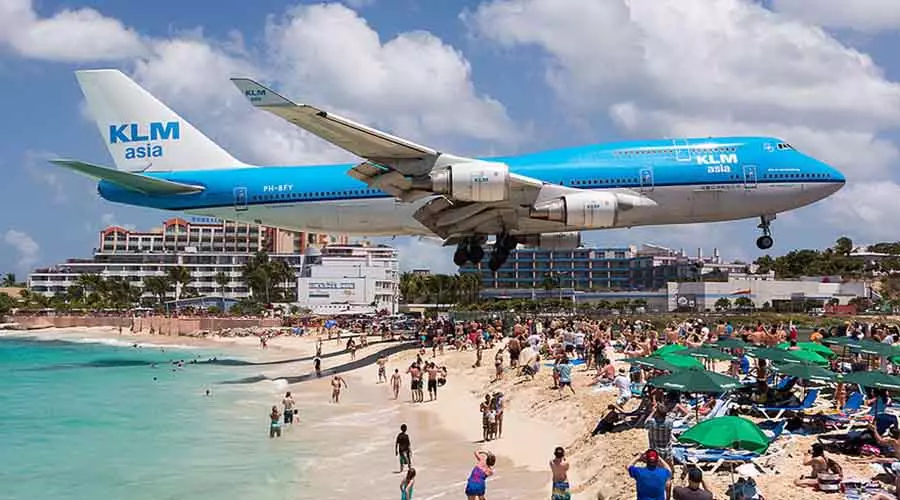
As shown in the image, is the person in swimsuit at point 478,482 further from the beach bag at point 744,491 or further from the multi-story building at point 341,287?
the multi-story building at point 341,287

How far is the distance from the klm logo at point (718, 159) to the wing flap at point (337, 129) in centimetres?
1061

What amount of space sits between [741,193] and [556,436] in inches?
594

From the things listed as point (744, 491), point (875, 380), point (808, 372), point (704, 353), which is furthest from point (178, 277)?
point (744, 491)

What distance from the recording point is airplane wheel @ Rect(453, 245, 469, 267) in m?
36.7

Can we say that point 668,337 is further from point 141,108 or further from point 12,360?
point 12,360

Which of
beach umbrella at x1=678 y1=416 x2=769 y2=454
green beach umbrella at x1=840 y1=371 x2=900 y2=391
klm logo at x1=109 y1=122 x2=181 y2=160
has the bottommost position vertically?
beach umbrella at x1=678 y1=416 x2=769 y2=454

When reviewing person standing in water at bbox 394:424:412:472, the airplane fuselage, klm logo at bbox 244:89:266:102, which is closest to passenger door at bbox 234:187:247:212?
the airplane fuselage

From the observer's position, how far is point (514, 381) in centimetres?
2986

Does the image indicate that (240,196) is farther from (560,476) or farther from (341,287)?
(341,287)

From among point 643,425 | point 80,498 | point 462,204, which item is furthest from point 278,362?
point 643,425

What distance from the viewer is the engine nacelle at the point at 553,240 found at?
37062 mm

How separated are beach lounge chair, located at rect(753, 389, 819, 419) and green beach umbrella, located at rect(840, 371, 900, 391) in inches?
107

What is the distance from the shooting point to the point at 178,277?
149250 millimetres

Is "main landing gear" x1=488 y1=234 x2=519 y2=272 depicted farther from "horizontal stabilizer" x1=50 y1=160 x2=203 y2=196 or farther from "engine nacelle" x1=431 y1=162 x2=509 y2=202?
"horizontal stabilizer" x1=50 y1=160 x2=203 y2=196
